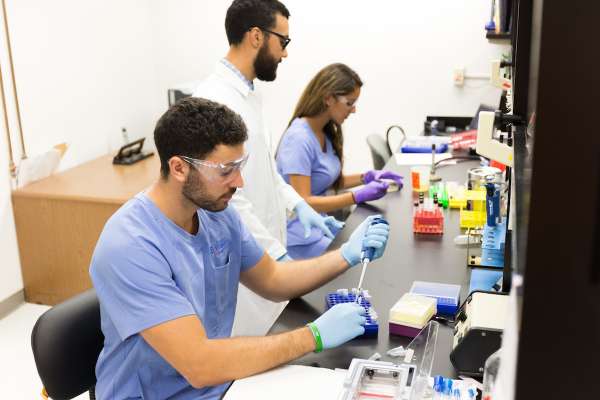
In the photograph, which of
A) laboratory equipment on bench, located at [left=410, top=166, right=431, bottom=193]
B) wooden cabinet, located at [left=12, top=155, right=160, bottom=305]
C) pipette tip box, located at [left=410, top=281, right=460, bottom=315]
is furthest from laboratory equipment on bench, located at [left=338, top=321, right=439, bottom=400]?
wooden cabinet, located at [left=12, top=155, right=160, bottom=305]

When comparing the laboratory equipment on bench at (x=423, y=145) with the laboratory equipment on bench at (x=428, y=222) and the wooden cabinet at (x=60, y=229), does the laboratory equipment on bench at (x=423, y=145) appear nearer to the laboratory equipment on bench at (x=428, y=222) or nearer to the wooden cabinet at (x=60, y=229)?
the laboratory equipment on bench at (x=428, y=222)

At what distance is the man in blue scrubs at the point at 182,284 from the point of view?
1.34 metres


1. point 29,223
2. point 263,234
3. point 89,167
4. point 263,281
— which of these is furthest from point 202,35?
point 263,281

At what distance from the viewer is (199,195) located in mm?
1467

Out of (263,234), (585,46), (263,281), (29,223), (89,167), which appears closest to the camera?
(585,46)

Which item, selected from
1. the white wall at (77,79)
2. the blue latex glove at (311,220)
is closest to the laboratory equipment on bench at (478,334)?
the blue latex glove at (311,220)

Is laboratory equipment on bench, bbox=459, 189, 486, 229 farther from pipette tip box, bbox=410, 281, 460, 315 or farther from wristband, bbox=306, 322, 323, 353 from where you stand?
wristband, bbox=306, 322, 323, 353

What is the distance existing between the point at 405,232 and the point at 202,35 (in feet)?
9.50

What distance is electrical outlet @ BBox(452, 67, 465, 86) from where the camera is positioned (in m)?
4.27

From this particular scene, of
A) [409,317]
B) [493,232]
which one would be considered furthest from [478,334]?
[493,232]

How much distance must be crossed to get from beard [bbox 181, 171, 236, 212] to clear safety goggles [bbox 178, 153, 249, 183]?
0.8 inches

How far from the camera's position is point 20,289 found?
3260mm

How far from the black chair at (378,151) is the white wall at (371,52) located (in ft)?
2.37

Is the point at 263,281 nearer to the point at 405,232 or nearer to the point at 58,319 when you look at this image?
the point at 58,319
